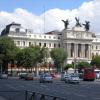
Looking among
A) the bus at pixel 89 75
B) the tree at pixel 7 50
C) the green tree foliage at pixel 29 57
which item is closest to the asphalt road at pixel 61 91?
the bus at pixel 89 75

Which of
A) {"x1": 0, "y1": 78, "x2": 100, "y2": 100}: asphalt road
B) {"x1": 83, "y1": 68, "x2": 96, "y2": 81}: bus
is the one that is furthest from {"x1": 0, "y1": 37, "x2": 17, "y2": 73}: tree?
{"x1": 0, "y1": 78, "x2": 100, "y2": 100}: asphalt road

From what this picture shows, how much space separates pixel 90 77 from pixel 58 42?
343ft

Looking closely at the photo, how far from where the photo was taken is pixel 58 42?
18788 centimetres

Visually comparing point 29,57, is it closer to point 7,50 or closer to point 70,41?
point 7,50

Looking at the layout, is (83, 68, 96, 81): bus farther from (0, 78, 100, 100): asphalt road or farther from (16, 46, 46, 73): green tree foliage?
(16, 46, 46, 73): green tree foliage

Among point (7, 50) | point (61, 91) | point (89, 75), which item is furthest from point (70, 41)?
point (61, 91)

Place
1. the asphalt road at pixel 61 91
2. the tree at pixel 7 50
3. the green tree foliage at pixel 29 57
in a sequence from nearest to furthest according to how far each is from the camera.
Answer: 1. the asphalt road at pixel 61 91
2. the green tree foliage at pixel 29 57
3. the tree at pixel 7 50

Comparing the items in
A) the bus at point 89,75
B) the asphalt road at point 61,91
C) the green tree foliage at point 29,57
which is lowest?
the asphalt road at point 61,91

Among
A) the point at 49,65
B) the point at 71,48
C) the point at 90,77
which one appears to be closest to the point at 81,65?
the point at 49,65

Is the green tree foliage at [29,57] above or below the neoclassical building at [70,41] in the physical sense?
below

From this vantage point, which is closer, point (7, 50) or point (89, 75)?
point (89, 75)

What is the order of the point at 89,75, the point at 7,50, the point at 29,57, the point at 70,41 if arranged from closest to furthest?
1. the point at 89,75
2. the point at 29,57
3. the point at 7,50
4. the point at 70,41

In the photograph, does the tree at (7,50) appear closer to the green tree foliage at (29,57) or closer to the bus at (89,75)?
the green tree foliage at (29,57)

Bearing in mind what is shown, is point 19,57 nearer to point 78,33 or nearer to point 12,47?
point 12,47
